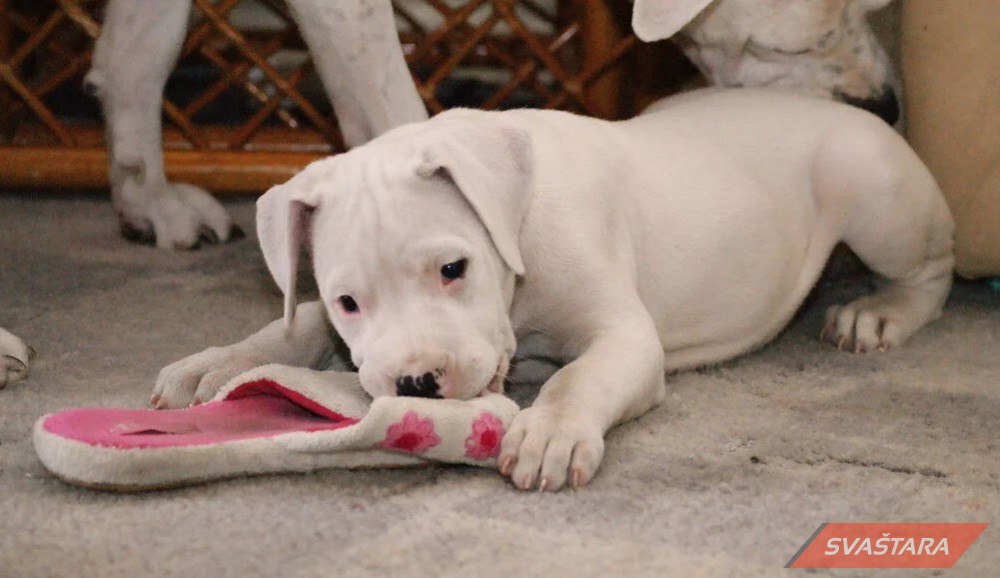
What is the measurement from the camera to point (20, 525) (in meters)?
1.50

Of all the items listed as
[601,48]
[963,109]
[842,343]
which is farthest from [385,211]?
[601,48]

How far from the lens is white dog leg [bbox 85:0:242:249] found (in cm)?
285

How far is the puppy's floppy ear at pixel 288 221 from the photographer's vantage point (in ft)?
5.88

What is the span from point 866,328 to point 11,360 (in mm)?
1515

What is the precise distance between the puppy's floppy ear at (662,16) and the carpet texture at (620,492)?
684mm

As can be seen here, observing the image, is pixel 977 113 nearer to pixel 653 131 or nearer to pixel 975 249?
pixel 975 249

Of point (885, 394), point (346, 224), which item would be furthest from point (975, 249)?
point (346, 224)

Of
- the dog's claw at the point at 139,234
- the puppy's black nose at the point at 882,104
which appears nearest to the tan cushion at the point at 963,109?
the puppy's black nose at the point at 882,104

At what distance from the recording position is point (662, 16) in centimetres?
259

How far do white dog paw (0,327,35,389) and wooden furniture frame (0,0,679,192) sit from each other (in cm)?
132

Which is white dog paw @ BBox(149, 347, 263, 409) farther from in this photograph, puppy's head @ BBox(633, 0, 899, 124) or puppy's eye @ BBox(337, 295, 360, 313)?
puppy's head @ BBox(633, 0, 899, 124)

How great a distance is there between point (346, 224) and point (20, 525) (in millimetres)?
564

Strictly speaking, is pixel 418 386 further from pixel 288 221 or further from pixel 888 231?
pixel 888 231

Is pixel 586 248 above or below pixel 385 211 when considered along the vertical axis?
below
